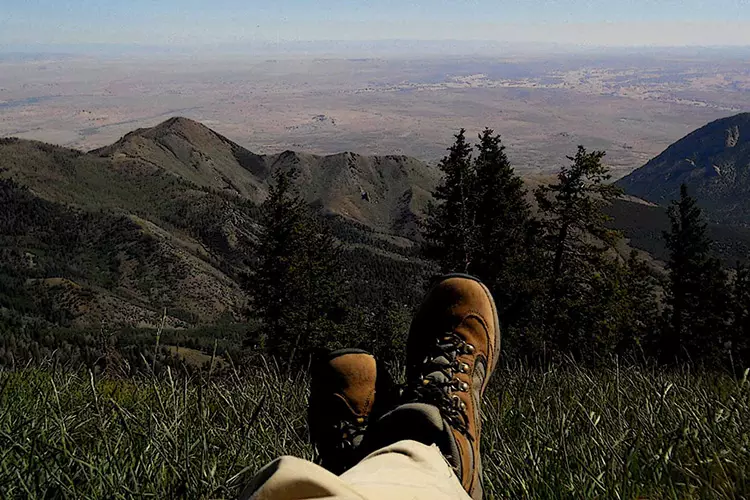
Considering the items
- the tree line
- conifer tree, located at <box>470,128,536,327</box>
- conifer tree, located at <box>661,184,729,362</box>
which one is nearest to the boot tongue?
the tree line

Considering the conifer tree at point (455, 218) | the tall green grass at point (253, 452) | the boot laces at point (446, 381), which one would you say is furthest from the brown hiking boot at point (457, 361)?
the conifer tree at point (455, 218)

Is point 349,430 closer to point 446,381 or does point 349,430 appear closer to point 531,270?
point 446,381

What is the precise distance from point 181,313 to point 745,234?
131 m

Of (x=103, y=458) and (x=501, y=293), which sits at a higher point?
(x=103, y=458)

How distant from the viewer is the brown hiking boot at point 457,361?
1.97 meters

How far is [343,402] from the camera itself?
2.65 m

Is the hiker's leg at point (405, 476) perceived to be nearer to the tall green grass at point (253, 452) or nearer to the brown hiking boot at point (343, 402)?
the tall green grass at point (253, 452)

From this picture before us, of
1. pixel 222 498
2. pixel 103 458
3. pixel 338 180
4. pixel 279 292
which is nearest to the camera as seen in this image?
pixel 222 498

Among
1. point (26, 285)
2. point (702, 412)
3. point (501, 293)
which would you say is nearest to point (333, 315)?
point (501, 293)

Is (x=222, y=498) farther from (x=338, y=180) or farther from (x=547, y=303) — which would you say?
(x=338, y=180)

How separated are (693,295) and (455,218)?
12.6m

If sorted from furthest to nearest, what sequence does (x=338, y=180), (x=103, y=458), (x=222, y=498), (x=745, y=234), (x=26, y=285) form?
(x=338, y=180) → (x=745, y=234) → (x=26, y=285) → (x=103, y=458) → (x=222, y=498)

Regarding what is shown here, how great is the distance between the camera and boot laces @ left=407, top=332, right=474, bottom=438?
2.29 meters

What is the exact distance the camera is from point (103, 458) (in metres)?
1.67
